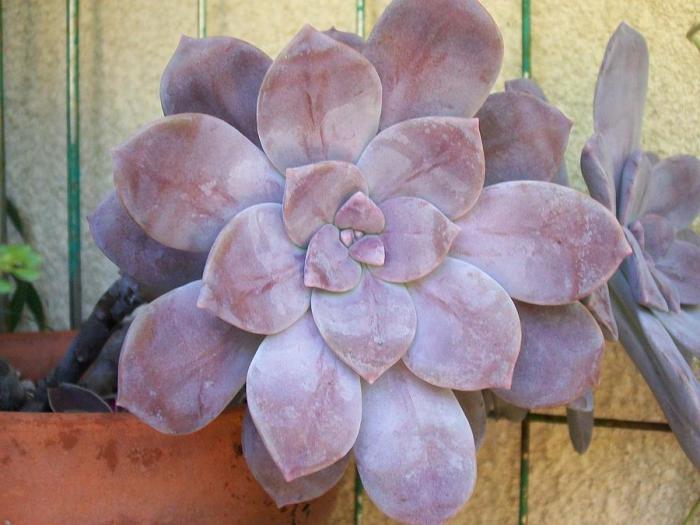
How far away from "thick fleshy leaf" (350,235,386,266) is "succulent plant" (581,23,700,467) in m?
0.13

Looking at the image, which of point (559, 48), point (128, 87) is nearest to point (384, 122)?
point (559, 48)

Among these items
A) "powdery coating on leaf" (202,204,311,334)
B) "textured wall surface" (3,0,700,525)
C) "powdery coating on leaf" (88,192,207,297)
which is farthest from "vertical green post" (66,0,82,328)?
"powdery coating on leaf" (202,204,311,334)

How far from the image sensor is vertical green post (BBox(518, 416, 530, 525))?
753 millimetres

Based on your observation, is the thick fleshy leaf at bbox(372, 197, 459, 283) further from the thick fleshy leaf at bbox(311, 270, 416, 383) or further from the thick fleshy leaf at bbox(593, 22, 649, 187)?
the thick fleshy leaf at bbox(593, 22, 649, 187)

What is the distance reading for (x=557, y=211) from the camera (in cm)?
45

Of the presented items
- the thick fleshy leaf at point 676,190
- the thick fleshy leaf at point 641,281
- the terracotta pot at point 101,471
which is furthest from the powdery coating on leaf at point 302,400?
the thick fleshy leaf at point 676,190

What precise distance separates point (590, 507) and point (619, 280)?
30 cm

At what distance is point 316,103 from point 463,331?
0.14 meters

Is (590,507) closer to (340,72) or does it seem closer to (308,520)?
(308,520)

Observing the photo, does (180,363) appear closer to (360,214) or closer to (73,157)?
(360,214)

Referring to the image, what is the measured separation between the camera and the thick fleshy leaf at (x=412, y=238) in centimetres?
45

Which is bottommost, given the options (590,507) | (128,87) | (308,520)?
(590,507)

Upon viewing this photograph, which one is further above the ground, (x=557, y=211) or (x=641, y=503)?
(x=557, y=211)

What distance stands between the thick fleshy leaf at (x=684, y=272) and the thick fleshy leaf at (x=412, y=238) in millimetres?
240
